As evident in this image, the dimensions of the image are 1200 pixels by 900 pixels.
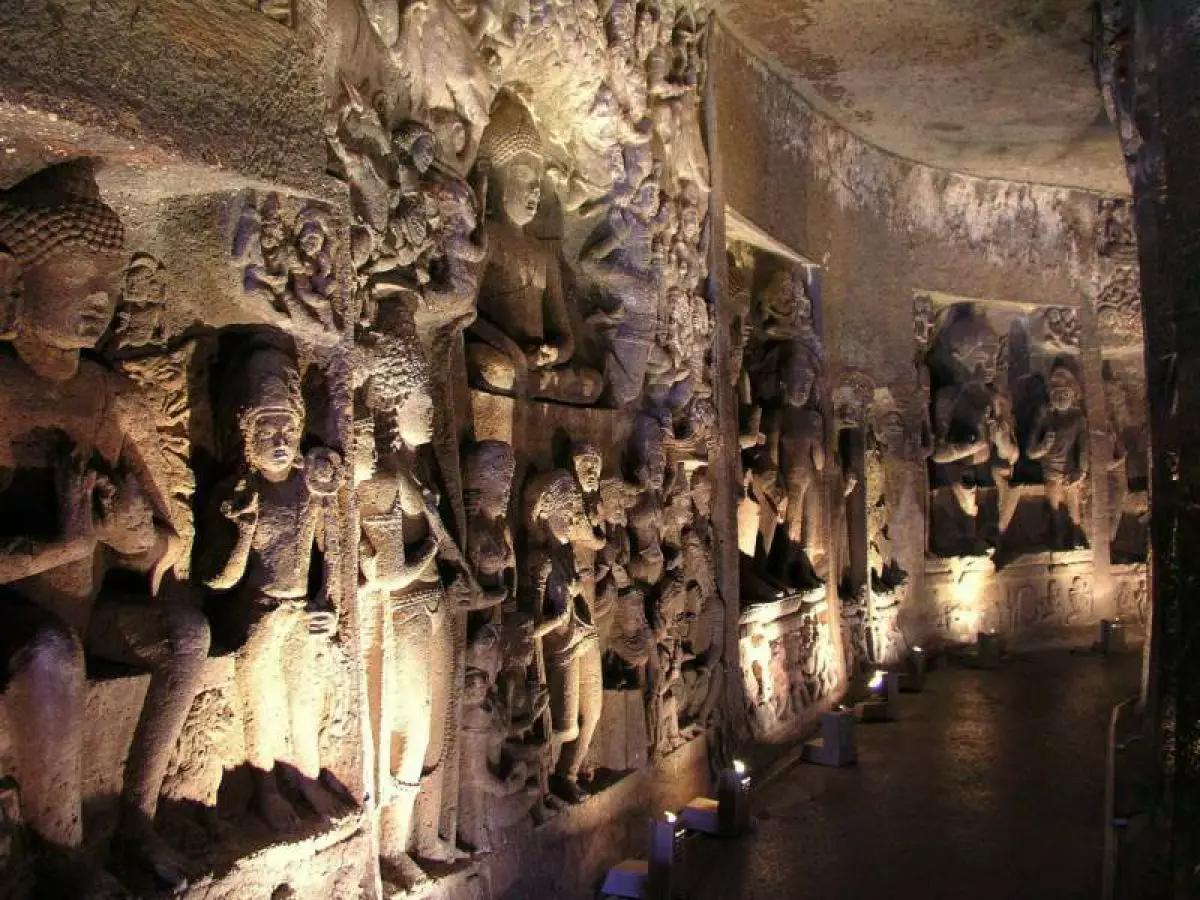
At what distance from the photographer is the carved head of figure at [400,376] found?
362 cm

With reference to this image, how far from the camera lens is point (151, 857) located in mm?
2609

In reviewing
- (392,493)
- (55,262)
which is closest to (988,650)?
(392,493)

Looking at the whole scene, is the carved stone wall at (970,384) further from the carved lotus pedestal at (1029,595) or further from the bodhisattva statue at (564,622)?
the bodhisattva statue at (564,622)

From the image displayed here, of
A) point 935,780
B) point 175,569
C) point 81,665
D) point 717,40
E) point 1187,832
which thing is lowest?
point 935,780

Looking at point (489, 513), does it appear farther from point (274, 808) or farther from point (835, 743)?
point (835, 743)

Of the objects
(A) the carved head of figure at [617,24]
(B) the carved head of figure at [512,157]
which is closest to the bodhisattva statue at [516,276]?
(B) the carved head of figure at [512,157]

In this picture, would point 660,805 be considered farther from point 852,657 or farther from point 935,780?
point 852,657

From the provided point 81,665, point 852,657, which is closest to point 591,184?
point 81,665

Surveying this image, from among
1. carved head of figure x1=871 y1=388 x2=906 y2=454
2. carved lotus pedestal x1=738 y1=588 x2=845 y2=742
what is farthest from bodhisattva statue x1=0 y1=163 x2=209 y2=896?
carved head of figure x1=871 y1=388 x2=906 y2=454

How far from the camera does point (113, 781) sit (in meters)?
2.65

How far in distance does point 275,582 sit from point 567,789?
6.75 feet

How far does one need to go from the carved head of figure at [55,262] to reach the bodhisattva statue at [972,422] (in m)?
8.89

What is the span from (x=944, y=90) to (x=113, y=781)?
7.72 meters

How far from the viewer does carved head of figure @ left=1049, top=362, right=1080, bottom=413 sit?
35.0 feet
